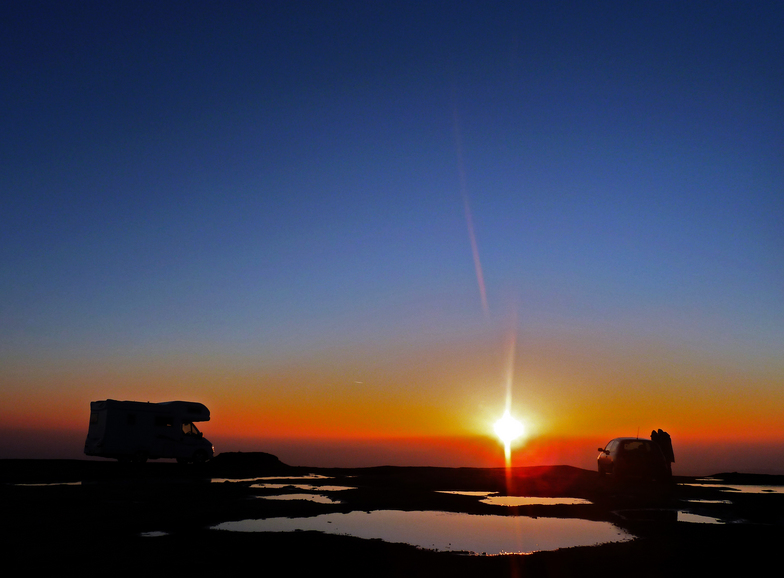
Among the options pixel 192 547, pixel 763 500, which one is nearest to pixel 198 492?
pixel 192 547

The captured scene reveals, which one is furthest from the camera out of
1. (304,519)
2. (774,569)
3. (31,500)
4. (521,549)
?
(31,500)

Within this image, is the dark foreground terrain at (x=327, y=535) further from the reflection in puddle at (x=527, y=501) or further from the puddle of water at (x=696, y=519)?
the reflection in puddle at (x=527, y=501)

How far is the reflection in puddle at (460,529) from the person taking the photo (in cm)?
1130

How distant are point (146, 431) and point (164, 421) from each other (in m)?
1.05

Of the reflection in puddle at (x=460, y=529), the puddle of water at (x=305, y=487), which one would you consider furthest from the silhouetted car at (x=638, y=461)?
the reflection in puddle at (x=460, y=529)

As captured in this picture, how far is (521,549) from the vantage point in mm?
10812

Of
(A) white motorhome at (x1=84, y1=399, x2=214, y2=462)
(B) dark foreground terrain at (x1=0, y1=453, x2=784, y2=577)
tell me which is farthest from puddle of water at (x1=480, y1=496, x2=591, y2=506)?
(A) white motorhome at (x1=84, y1=399, x2=214, y2=462)

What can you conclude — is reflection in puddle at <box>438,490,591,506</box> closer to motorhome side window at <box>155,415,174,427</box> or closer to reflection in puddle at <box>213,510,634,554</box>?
reflection in puddle at <box>213,510,634,554</box>

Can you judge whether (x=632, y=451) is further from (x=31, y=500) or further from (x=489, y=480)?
(x=31, y=500)

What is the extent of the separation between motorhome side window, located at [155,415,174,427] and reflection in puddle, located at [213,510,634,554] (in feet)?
74.7

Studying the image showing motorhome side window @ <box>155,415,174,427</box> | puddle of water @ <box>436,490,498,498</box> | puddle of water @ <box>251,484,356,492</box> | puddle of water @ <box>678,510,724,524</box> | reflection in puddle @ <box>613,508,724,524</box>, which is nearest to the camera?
puddle of water @ <box>678,510,724,524</box>

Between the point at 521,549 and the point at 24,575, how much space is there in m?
7.37

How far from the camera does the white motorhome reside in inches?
1319

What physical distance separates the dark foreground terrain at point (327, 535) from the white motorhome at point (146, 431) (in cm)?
955
